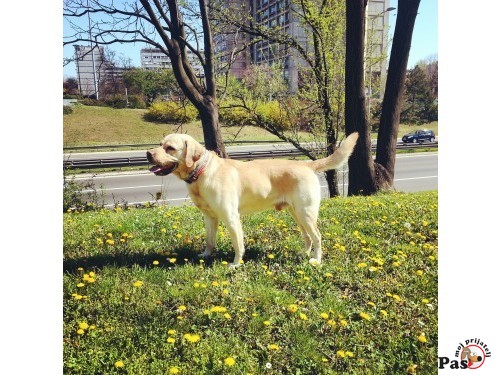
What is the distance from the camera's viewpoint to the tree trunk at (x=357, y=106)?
6066 mm

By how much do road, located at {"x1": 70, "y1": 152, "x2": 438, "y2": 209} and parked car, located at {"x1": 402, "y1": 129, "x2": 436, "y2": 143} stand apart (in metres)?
0.27

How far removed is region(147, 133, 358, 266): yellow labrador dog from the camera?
123 inches

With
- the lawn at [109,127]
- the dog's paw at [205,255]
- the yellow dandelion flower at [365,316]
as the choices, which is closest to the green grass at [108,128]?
the lawn at [109,127]

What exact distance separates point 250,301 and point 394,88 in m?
4.95

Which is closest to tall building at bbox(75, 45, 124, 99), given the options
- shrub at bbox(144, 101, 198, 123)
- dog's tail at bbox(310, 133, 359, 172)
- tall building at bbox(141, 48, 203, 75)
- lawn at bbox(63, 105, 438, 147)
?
lawn at bbox(63, 105, 438, 147)

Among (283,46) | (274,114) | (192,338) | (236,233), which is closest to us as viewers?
(192,338)

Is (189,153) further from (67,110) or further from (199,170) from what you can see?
(67,110)

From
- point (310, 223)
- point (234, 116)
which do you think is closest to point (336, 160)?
point (310, 223)

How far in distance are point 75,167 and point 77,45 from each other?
1.56 m

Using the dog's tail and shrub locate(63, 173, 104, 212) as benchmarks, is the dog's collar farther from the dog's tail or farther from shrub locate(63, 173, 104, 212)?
shrub locate(63, 173, 104, 212)

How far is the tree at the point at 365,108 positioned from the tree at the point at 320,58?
1.23 metres

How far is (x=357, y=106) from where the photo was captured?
6.46 meters
